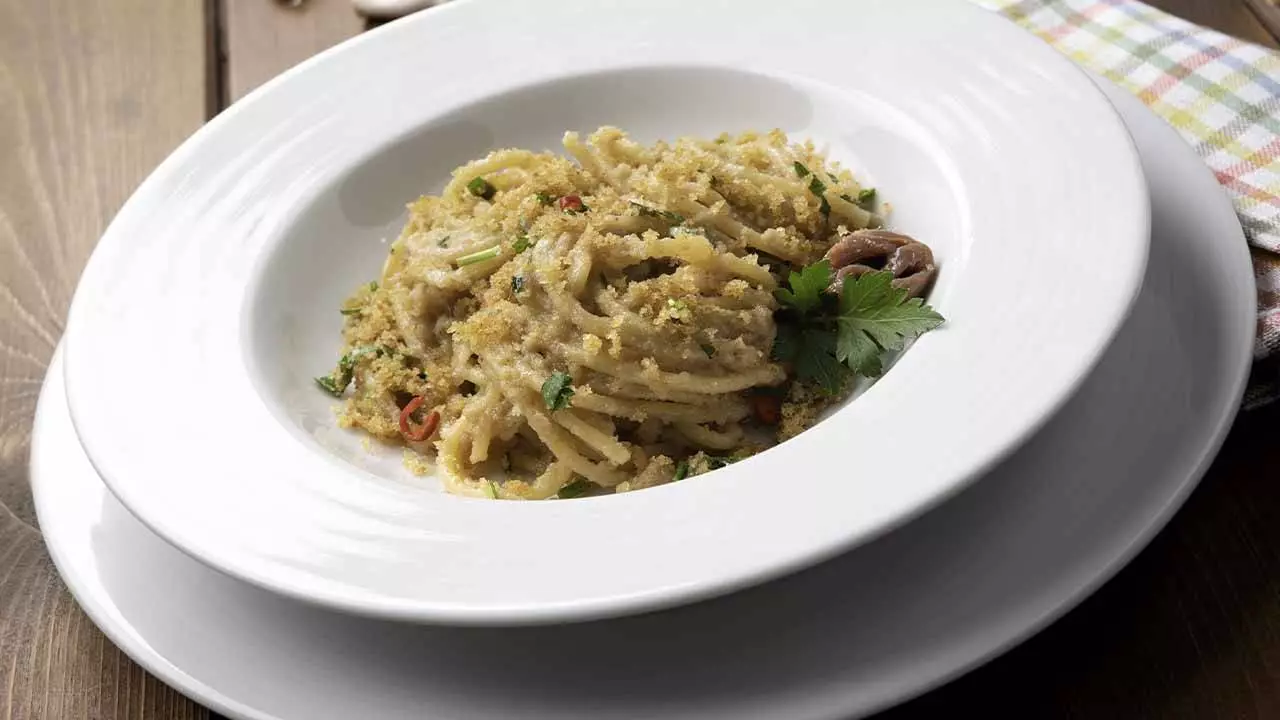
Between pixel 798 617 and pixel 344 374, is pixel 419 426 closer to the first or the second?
pixel 344 374

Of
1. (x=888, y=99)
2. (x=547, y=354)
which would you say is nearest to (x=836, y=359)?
(x=547, y=354)

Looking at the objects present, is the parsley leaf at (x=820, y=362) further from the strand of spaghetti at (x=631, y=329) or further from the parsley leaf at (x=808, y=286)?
the strand of spaghetti at (x=631, y=329)

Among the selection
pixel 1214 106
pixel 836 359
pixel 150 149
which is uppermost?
pixel 1214 106

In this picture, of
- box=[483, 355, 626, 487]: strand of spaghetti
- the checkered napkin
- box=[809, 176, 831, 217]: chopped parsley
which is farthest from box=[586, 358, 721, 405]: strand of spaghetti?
the checkered napkin

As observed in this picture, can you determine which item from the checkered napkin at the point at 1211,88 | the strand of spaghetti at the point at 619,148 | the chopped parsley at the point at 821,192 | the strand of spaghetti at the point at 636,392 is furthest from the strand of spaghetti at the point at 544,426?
the checkered napkin at the point at 1211,88

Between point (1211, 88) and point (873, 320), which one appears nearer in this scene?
point (873, 320)

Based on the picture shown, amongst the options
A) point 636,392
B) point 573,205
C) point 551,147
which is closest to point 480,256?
point 573,205

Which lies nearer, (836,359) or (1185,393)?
(1185,393)

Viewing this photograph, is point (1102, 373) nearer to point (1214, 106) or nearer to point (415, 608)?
point (1214, 106)
